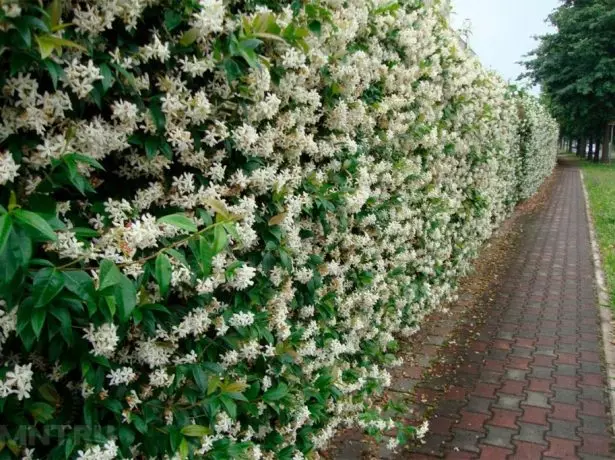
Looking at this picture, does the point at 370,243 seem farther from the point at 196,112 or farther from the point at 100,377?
the point at 100,377

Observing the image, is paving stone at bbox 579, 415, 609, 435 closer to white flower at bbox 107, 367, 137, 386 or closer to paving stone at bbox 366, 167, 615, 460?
paving stone at bbox 366, 167, 615, 460

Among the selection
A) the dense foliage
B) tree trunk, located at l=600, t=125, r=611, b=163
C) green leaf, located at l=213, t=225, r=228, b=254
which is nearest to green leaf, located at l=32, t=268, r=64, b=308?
green leaf, located at l=213, t=225, r=228, b=254

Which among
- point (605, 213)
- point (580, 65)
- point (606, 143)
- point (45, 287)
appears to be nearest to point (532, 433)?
point (45, 287)

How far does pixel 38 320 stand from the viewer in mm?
1299

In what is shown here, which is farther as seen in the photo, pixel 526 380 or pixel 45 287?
pixel 526 380

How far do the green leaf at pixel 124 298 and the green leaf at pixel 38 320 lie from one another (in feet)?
0.54

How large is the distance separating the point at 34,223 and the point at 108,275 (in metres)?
0.21

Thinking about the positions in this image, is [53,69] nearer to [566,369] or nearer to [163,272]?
[163,272]

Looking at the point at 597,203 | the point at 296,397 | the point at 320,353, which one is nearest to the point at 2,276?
the point at 296,397

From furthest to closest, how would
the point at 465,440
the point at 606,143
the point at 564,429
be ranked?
the point at 606,143 → the point at 564,429 → the point at 465,440

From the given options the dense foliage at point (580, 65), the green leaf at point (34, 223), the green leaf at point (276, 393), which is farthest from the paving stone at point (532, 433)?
the dense foliage at point (580, 65)

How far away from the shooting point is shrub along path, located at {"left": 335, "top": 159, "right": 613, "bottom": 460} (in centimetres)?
384

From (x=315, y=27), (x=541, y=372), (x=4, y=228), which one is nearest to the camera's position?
(x=4, y=228)

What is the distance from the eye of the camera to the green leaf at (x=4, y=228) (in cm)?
116
